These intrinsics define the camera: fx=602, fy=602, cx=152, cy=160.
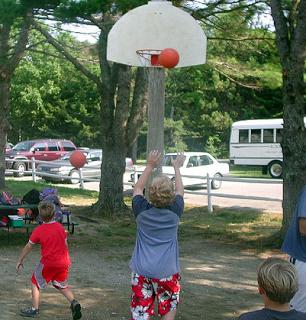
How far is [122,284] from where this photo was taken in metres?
7.53

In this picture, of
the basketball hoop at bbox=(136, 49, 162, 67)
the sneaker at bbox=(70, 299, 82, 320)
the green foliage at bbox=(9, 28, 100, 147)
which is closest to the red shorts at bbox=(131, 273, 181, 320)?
the sneaker at bbox=(70, 299, 82, 320)

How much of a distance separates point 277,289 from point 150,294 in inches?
76.6

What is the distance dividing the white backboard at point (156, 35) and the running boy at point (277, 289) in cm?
469

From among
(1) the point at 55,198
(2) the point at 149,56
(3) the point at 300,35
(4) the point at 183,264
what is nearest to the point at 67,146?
(1) the point at 55,198

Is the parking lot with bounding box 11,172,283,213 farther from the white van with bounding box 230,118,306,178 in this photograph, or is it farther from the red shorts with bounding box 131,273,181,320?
the red shorts with bounding box 131,273,181,320

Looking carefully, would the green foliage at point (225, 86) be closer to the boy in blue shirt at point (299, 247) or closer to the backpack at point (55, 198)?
the backpack at point (55, 198)

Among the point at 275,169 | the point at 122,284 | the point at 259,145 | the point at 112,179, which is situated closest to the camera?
the point at 122,284

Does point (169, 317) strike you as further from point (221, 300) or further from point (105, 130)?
point (105, 130)

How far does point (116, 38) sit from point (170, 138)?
3817 cm

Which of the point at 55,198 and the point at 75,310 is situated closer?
the point at 75,310

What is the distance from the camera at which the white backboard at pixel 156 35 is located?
725 cm

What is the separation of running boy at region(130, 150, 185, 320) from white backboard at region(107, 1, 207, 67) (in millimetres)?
3057

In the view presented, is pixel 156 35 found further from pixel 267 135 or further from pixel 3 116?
pixel 267 135

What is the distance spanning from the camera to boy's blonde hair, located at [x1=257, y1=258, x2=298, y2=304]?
2.74 metres
